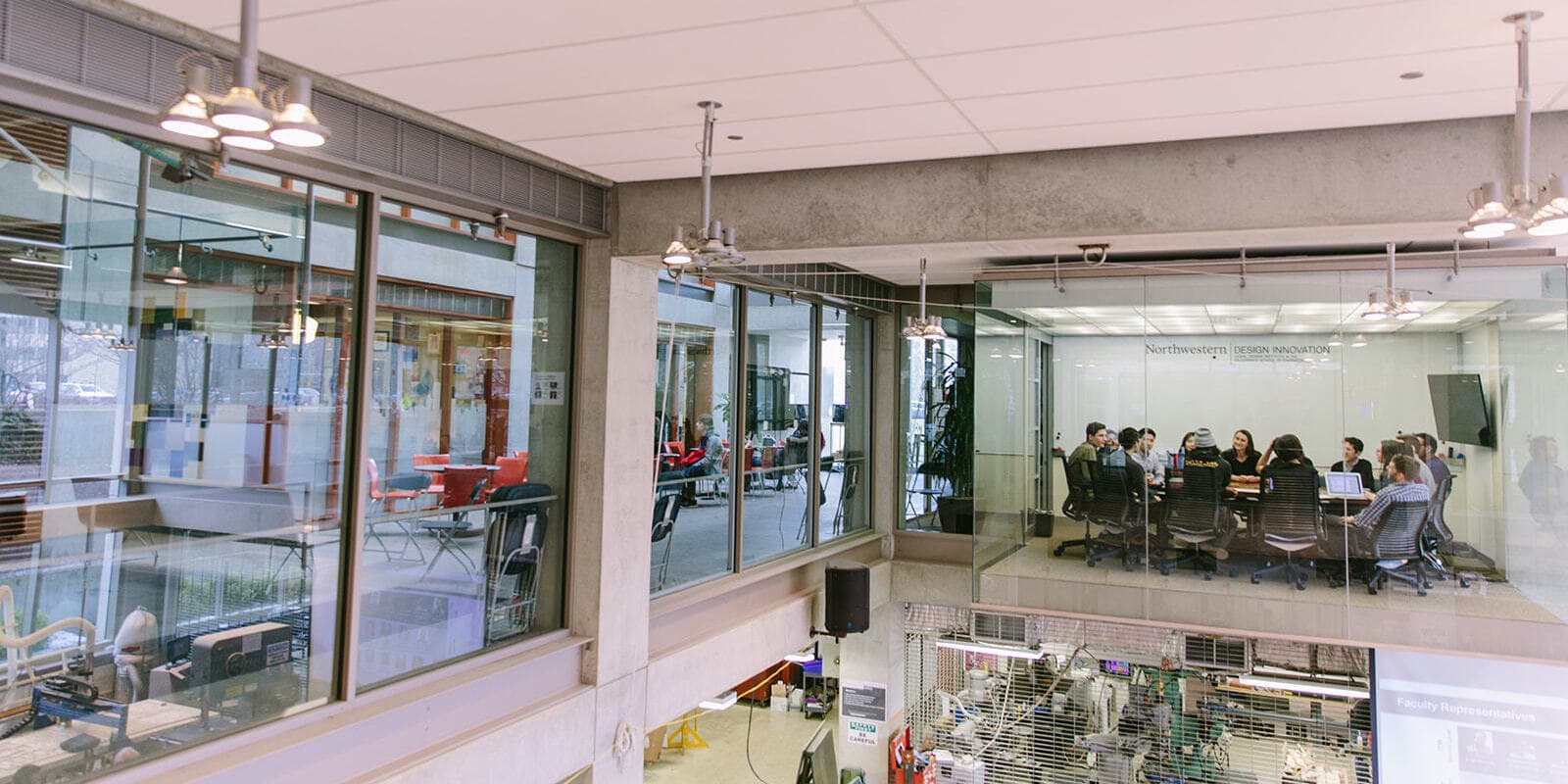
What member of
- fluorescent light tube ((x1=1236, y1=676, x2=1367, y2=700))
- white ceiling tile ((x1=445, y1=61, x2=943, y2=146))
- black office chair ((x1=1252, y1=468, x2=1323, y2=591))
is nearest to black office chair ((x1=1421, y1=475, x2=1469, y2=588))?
black office chair ((x1=1252, y1=468, x2=1323, y2=591))

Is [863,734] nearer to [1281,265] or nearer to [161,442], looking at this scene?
[1281,265]

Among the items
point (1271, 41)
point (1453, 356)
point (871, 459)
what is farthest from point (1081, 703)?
point (1271, 41)

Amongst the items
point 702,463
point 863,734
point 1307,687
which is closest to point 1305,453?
point 1307,687

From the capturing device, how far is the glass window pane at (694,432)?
6363 millimetres

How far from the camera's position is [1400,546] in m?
6.55

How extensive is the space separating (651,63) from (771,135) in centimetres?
98

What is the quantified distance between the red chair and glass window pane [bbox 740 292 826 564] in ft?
10.5

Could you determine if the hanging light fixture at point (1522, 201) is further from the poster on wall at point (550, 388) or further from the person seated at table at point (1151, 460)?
the person seated at table at point (1151, 460)

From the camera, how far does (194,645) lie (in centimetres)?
342

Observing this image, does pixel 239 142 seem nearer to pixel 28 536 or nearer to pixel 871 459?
pixel 28 536

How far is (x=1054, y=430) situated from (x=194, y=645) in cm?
598

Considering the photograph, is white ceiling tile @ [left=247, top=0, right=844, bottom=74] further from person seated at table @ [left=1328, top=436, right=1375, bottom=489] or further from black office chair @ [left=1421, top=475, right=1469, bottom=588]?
black office chair @ [left=1421, top=475, right=1469, bottom=588]

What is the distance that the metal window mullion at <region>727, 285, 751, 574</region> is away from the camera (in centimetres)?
727

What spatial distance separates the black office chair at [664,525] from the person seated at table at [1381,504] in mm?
4883
